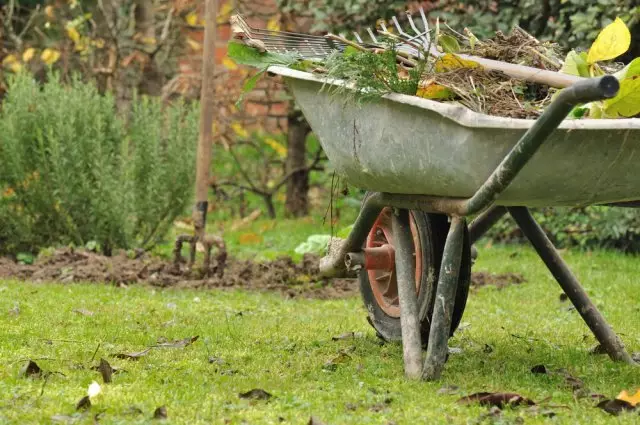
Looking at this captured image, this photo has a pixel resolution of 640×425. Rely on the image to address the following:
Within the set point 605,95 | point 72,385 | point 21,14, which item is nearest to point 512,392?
point 605,95

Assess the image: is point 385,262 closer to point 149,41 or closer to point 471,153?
point 471,153

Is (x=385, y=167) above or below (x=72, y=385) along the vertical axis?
above

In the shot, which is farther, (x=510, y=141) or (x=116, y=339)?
(x=116, y=339)

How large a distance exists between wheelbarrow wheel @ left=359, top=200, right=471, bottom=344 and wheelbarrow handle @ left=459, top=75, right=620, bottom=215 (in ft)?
1.92

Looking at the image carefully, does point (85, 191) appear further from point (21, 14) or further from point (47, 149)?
point (21, 14)

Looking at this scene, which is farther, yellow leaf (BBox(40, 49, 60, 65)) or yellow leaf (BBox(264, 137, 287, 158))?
yellow leaf (BBox(264, 137, 287, 158))

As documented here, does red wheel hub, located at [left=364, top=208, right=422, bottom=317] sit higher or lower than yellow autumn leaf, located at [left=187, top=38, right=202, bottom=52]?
lower

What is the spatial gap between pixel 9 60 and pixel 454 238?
7.09 meters

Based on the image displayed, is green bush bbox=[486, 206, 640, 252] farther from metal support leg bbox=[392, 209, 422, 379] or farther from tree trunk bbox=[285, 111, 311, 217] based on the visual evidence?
metal support leg bbox=[392, 209, 422, 379]

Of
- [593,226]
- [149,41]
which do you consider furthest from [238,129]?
[593,226]

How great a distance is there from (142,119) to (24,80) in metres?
0.76

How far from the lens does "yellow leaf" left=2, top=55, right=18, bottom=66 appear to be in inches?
371

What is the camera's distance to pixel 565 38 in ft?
Answer: 23.2

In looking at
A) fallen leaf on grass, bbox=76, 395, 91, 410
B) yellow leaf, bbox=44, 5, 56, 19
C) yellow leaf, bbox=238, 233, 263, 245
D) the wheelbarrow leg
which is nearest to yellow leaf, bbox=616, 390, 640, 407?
the wheelbarrow leg
